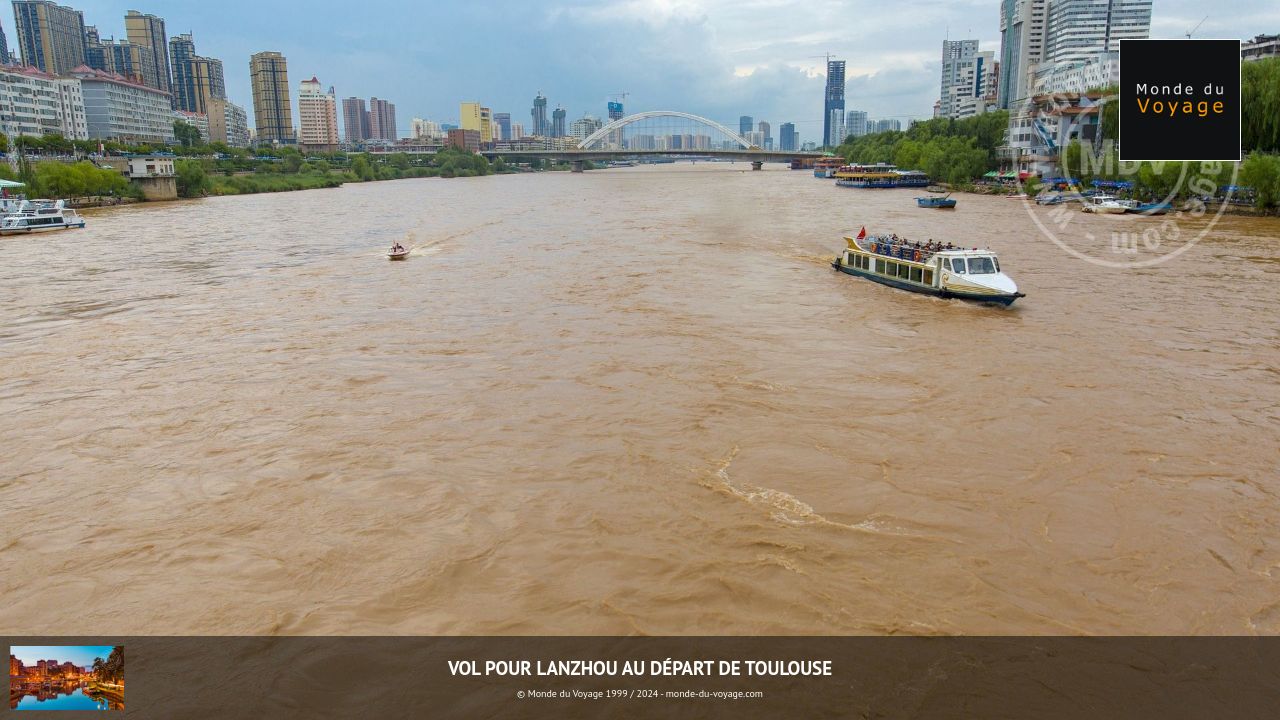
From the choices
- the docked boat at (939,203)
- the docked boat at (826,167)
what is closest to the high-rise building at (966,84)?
the docked boat at (826,167)

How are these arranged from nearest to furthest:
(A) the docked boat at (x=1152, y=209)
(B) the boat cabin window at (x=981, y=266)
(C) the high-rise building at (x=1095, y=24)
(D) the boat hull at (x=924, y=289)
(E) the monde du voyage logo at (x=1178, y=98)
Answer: (E) the monde du voyage logo at (x=1178, y=98) < (D) the boat hull at (x=924, y=289) < (B) the boat cabin window at (x=981, y=266) < (A) the docked boat at (x=1152, y=209) < (C) the high-rise building at (x=1095, y=24)

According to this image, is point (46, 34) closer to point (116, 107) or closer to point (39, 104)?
point (116, 107)

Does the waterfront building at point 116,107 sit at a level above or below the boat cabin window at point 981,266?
above

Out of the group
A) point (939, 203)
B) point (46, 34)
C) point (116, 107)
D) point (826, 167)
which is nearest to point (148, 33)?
point (46, 34)

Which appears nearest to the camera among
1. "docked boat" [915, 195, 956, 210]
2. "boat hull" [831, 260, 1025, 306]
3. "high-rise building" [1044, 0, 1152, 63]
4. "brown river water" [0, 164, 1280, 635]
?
"brown river water" [0, 164, 1280, 635]

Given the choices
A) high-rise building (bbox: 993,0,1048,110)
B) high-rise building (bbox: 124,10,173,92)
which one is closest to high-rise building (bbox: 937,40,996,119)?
high-rise building (bbox: 993,0,1048,110)

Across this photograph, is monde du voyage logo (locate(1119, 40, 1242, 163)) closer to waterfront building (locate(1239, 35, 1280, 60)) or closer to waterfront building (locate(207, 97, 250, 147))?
waterfront building (locate(1239, 35, 1280, 60))

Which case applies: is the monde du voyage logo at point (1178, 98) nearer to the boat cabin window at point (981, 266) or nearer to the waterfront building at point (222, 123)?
the boat cabin window at point (981, 266)

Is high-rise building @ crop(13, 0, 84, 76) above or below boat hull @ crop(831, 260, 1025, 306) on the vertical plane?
above
